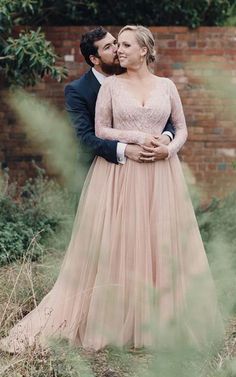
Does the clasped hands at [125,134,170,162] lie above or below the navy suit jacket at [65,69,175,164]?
below

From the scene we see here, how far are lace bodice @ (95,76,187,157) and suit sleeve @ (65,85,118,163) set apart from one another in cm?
5

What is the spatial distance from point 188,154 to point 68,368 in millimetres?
4994

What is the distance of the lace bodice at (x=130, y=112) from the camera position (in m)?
4.76

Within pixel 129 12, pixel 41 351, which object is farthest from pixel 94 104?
pixel 129 12

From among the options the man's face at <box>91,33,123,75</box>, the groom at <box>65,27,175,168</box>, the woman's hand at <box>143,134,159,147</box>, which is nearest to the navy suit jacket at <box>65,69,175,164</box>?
the groom at <box>65,27,175,168</box>

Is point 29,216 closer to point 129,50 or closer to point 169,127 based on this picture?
point 169,127

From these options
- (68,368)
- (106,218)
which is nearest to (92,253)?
(106,218)

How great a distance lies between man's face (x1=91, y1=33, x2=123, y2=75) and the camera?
4922mm

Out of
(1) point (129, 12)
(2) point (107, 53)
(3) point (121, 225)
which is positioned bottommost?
Answer: (3) point (121, 225)

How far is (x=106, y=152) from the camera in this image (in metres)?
4.80

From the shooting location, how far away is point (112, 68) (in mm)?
5008

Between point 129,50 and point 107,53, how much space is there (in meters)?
0.23

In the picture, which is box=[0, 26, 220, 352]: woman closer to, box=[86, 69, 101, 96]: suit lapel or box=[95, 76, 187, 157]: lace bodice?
box=[95, 76, 187, 157]: lace bodice

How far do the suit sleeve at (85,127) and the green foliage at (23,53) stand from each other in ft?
9.74
